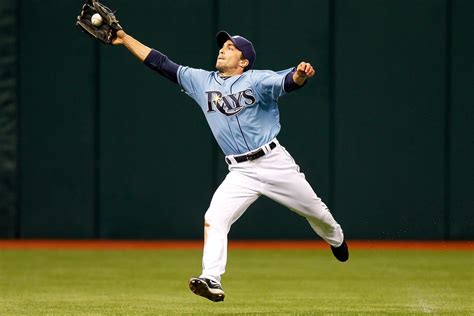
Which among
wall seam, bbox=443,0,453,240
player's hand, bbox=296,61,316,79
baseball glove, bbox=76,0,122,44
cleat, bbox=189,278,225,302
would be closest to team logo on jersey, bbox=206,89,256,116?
player's hand, bbox=296,61,316,79

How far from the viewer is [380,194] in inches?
510

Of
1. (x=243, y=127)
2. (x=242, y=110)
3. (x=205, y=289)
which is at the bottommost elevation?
(x=205, y=289)

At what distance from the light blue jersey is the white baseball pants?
116mm

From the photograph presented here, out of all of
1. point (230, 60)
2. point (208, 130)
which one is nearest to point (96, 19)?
point (230, 60)

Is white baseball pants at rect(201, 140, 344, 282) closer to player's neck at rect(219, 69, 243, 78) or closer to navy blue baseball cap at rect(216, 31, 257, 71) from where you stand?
player's neck at rect(219, 69, 243, 78)

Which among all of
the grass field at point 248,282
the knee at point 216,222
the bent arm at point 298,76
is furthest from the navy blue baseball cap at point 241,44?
the grass field at point 248,282

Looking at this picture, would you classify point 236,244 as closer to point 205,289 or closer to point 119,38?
point 119,38

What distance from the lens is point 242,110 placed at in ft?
24.2

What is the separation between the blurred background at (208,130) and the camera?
12906 millimetres

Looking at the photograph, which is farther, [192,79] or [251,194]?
[192,79]

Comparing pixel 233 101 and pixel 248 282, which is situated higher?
pixel 233 101

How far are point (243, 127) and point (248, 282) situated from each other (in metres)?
2.43

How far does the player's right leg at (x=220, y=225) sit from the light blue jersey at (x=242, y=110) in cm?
19

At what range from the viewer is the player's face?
7609 millimetres
